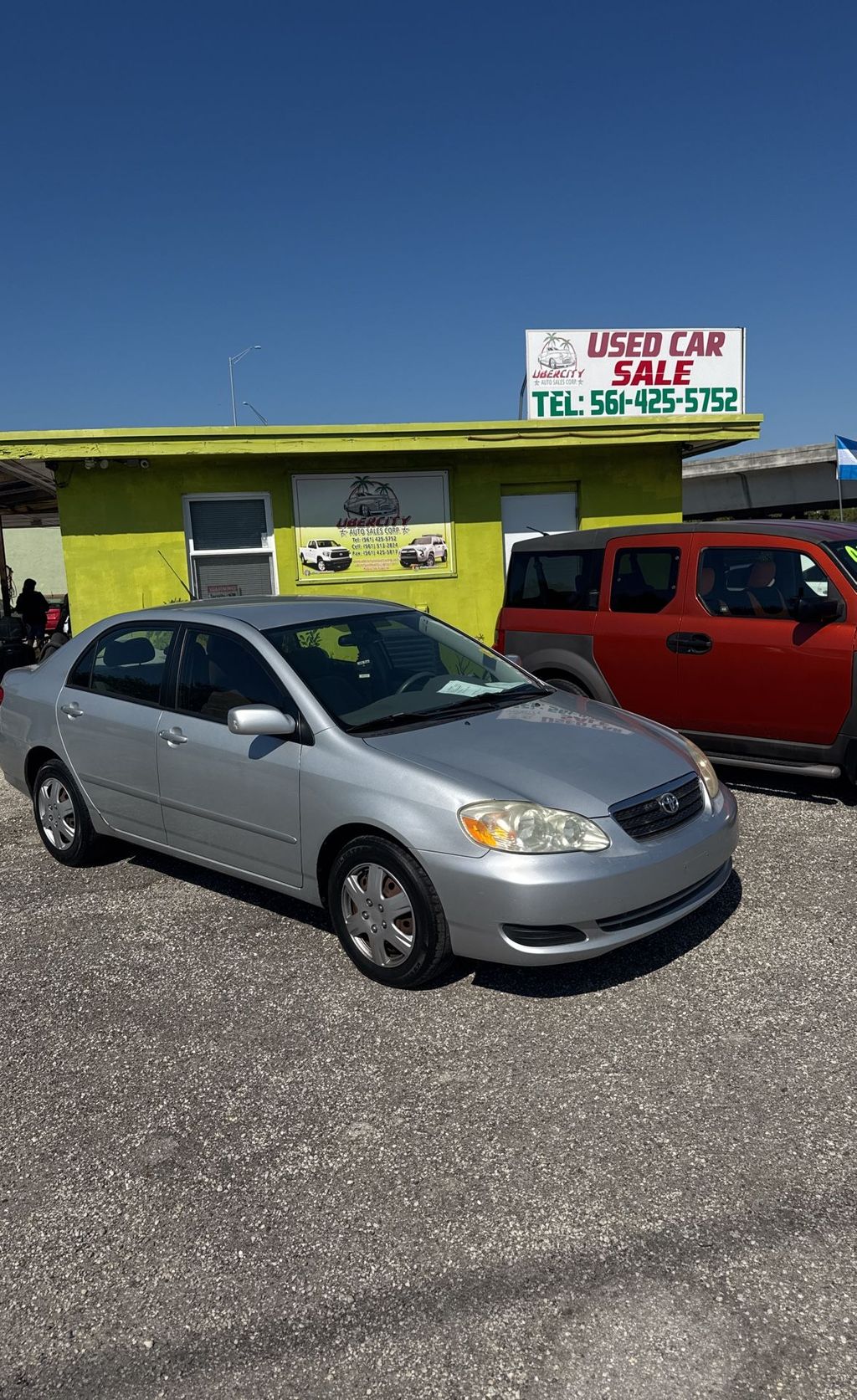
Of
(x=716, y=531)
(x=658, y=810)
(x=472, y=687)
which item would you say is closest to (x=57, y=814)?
(x=472, y=687)

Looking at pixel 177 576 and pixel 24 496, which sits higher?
pixel 24 496

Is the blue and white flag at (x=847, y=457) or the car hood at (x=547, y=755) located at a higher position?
the blue and white flag at (x=847, y=457)

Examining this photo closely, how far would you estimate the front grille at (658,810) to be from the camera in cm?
379

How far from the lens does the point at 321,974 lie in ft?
13.6

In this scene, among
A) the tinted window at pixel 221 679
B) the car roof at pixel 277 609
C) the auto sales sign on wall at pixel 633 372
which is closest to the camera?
the tinted window at pixel 221 679

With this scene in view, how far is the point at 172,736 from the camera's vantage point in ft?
15.8

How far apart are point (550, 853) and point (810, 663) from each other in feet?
11.1

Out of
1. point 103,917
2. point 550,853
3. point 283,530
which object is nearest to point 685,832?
point 550,853

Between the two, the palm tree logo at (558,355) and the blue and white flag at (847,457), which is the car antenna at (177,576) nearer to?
the palm tree logo at (558,355)

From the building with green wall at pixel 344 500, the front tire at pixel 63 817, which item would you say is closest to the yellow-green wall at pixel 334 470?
the building with green wall at pixel 344 500

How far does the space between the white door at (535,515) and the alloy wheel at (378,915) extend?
853 cm

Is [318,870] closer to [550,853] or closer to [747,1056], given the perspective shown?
[550,853]

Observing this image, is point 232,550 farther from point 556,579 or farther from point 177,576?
point 556,579

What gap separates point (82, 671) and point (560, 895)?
3417mm
